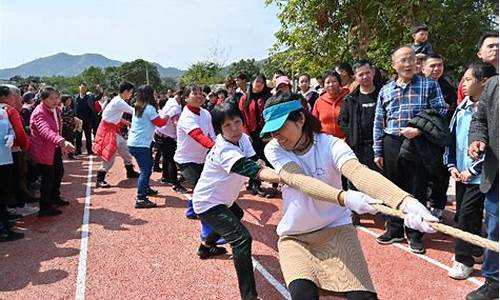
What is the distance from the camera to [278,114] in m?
2.39

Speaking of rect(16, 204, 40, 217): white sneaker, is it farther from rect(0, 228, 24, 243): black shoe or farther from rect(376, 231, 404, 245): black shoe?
rect(376, 231, 404, 245): black shoe

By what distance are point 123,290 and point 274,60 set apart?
39.4 ft

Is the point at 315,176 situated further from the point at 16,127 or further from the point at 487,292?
the point at 16,127

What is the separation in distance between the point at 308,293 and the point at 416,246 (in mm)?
2609

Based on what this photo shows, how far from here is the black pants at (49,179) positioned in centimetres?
600

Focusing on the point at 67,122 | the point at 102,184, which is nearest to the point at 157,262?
the point at 102,184

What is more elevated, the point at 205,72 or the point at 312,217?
the point at 205,72

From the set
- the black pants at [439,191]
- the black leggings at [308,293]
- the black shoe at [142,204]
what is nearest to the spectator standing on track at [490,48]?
the black pants at [439,191]

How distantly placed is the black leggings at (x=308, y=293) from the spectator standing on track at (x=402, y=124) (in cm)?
238

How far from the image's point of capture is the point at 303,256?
7.81 feet

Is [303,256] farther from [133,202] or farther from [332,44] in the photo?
[332,44]

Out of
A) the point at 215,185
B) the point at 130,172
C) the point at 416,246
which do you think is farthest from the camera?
the point at 130,172

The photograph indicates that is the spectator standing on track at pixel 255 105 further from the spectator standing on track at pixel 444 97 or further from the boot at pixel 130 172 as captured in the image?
the boot at pixel 130 172

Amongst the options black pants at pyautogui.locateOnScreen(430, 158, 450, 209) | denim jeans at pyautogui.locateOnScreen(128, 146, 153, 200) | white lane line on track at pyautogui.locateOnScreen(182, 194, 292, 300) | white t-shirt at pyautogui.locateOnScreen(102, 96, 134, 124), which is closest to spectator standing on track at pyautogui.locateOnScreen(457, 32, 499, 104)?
black pants at pyautogui.locateOnScreen(430, 158, 450, 209)
